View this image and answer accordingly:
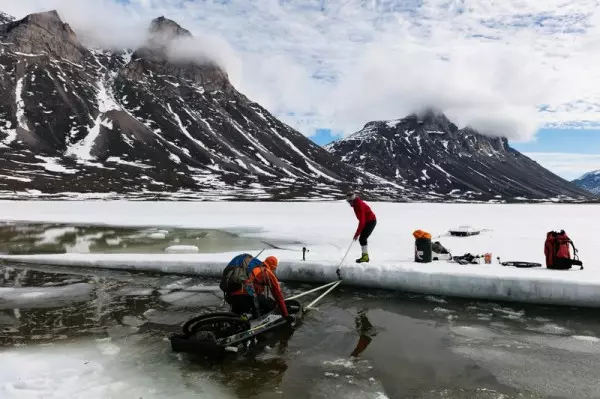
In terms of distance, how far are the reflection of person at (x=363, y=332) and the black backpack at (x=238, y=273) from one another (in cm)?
237

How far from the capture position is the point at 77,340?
27.9ft

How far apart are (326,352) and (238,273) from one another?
2.13m

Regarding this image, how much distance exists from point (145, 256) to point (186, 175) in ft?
529

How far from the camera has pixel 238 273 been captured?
8281mm

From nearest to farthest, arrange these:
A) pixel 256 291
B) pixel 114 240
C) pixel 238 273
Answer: pixel 238 273
pixel 256 291
pixel 114 240

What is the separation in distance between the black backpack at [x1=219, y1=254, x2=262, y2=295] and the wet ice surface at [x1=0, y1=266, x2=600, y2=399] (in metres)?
1.31

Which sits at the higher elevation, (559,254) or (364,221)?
(364,221)

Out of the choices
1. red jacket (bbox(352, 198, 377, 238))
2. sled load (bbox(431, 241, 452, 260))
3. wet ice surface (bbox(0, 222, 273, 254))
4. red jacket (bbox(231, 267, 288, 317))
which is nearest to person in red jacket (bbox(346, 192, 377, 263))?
red jacket (bbox(352, 198, 377, 238))

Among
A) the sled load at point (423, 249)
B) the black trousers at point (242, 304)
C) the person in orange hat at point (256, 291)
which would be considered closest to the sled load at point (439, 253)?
the sled load at point (423, 249)

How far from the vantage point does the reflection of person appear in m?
8.07

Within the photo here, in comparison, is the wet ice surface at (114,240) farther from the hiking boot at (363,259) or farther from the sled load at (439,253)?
the sled load at (439,253)

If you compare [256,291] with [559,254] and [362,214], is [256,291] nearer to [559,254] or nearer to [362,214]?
[362,214]

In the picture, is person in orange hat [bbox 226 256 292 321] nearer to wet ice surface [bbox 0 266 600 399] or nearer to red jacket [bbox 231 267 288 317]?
red jacket [bbox 231 267 288 317]

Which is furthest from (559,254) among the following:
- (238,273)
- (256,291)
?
(238,273)
